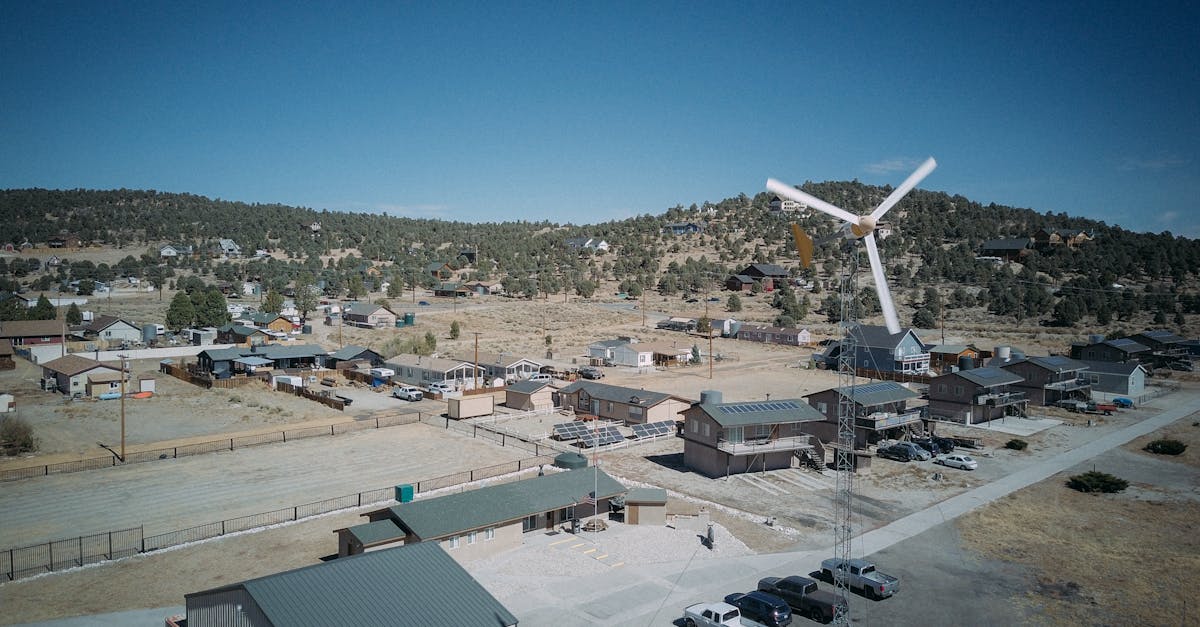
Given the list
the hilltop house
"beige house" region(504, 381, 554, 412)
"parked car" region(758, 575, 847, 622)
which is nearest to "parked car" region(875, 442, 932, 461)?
"parked car" region(758, 575, 847, 622)

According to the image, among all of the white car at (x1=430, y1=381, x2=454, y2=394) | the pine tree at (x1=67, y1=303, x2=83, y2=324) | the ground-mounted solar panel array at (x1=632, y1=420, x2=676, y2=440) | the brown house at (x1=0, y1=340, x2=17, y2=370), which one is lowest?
the ground-mounted solar panel array at (x1=632, y1=420, x2=676, y2=440)

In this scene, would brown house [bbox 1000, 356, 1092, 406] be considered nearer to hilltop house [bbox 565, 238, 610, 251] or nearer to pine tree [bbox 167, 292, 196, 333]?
pine tree [bbox 167, 292, 196, 333]

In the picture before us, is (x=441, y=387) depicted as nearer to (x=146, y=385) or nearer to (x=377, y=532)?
(x=146, y=385)

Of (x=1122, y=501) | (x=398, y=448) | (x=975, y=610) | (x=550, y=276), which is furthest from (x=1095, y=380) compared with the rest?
(x=550, y=276)

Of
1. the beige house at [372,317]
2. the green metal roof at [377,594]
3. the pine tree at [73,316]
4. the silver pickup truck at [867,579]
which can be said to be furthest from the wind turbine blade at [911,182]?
the pine tree at [73,316]

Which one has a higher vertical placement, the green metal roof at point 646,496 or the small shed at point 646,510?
the green metal roof at point 646,496

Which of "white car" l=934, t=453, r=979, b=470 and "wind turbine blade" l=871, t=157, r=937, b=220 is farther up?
"wind turbine blade" l=871, t=157, r=937, b=220

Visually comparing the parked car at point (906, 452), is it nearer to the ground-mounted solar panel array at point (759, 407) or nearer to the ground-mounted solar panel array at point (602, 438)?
the ground-mounted solar panel array at point (759, 407)
